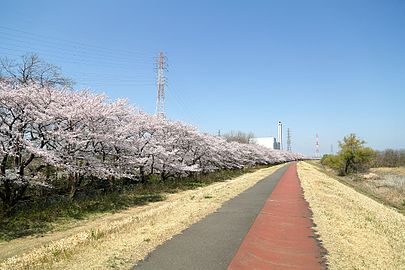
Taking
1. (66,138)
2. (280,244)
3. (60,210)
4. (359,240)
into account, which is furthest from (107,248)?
(66,138)

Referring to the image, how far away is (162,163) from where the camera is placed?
32969 mm

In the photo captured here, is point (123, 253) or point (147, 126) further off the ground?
point (147, 126)

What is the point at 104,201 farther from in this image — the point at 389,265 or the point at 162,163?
the point at 389,265

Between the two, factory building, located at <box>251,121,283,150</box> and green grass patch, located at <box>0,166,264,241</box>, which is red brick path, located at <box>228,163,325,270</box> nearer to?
green grass patch, located at <box>0,166,264,241</box>

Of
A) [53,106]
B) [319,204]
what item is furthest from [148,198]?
[319,204]

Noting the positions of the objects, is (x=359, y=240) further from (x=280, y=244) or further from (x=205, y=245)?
(x=205, y=245)

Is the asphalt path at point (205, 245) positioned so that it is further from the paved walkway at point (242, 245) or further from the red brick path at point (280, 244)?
the red brick path at point (280, 244)

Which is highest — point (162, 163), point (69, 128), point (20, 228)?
point (69, 128)

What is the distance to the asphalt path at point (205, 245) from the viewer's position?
7.16 meters

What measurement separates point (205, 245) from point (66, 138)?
12.2 m

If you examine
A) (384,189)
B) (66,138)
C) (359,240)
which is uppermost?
(66,138)

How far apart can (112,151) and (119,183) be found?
5.06 metres

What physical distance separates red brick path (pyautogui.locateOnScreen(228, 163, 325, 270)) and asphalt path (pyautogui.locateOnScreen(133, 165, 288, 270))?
10.7 inches

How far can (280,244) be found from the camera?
29.4ft
